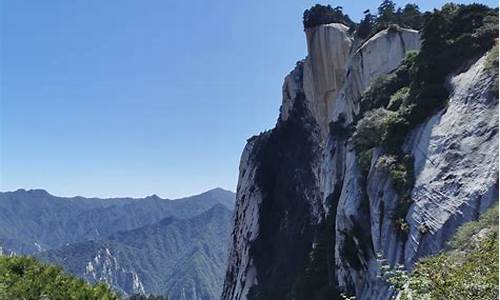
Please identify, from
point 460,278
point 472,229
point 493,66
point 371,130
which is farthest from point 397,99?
point 460,278

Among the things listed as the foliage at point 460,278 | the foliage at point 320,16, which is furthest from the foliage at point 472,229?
the foliage at point 320,16

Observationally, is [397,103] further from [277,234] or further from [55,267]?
[277,234]

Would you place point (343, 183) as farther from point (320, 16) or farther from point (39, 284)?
point (320, 16)

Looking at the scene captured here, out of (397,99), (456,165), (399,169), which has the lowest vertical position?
(456,165)

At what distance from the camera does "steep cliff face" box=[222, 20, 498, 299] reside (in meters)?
20.5

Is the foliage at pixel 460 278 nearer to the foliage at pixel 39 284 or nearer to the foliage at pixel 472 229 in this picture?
the foliage at pixel 472 229

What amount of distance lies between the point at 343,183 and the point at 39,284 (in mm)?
22322

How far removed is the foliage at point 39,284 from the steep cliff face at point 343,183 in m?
13.6

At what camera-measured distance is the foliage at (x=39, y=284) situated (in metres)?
20.2

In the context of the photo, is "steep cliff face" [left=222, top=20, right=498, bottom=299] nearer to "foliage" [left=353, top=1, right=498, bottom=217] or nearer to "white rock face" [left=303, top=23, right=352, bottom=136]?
"white rock face" [left=303, top=23, right=352, bottom=136]

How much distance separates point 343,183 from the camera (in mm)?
35562

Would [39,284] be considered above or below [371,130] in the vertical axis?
below

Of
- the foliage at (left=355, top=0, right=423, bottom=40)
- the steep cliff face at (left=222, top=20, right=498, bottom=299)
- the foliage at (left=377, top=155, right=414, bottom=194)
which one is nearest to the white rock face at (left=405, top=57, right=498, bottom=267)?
the steep cliff face at (left=222, top=20, right=498, bottom=299)

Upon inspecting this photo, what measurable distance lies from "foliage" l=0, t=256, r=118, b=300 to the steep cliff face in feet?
44.7
